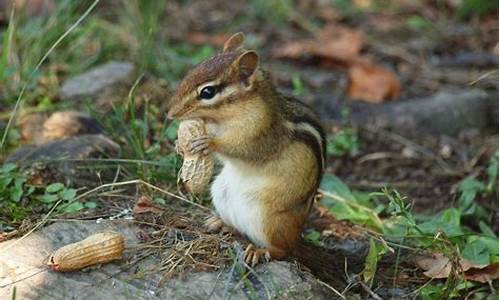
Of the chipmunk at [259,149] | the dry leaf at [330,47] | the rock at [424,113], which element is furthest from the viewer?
the dry leaf at [330,47]

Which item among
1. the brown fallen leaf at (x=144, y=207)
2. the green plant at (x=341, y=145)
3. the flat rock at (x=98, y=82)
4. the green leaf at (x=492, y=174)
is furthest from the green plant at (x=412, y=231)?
the flat rock at (x=98, y=82)

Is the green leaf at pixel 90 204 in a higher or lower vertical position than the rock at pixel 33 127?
higher

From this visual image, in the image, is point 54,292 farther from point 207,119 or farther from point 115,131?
point 115,131

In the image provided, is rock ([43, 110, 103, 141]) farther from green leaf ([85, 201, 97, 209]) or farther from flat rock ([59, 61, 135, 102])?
green leaf ([85, 201, 97, 209])

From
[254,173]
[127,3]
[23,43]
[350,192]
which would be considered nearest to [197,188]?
[254,173]

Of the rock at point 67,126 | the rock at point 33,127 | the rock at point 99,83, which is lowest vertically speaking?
the rock at point 99,83

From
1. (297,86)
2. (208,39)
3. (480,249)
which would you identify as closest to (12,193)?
(480,249)

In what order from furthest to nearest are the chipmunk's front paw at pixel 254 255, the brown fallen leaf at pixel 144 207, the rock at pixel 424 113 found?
the rock at pixel 424 113 < the brown fallen leaf at pixel 144 207 < the chipmunk's front paw at pixel 254 255

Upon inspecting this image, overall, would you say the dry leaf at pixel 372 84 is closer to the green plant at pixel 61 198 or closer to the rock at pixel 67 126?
the rock at pixel 67 126
